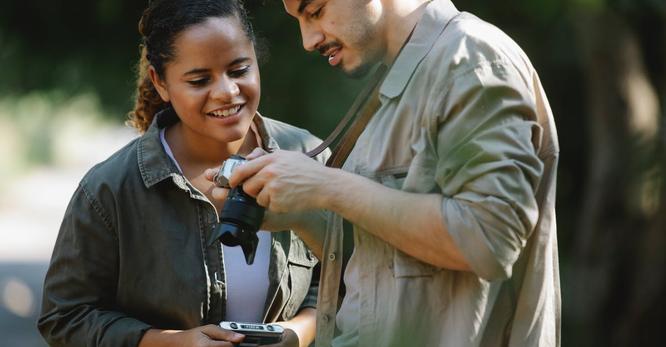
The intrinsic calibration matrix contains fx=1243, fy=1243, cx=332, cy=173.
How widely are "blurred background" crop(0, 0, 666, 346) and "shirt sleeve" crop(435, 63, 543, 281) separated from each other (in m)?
0.51

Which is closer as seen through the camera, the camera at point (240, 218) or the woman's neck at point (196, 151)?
the camera at point (240, 218)

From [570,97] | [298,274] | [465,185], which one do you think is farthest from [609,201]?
[465,185]

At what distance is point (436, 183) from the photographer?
8.25 feet

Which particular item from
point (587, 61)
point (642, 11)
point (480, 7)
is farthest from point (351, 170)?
point (587, 61)

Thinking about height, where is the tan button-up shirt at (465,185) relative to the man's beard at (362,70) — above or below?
below

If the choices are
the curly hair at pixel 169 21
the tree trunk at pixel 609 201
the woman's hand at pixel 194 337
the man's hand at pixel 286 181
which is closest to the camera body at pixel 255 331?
the woman's hand at pixel 194 337

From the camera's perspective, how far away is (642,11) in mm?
4699

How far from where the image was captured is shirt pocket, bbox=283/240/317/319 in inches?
133

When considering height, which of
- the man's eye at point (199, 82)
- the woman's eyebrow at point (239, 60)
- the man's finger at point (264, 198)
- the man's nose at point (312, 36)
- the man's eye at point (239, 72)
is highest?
the man's nose at point (312, 36)

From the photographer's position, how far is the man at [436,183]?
7.88ft

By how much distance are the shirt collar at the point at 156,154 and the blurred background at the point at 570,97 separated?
45cm

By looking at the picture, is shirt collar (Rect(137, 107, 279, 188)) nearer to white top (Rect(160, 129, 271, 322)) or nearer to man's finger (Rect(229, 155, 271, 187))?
white top (Rect(160, 129, 271, 322))

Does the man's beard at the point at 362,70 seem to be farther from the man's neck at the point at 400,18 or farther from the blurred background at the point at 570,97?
the blurred background at the point at 570,97

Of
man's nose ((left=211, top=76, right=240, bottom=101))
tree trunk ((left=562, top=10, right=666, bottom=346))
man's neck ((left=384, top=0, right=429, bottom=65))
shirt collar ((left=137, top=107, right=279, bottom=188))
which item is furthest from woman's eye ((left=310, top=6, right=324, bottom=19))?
tree trunk ((left=562, top=10, right=666, bottom=346))
